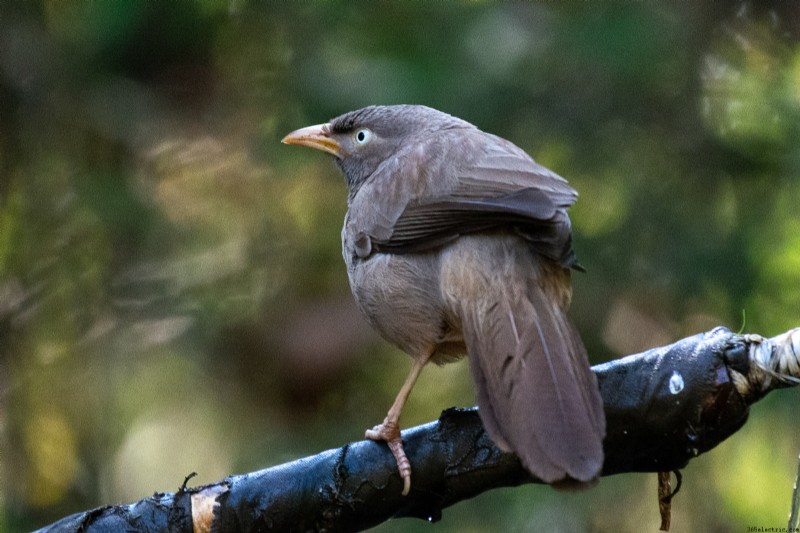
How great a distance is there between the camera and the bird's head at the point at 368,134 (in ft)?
16.9

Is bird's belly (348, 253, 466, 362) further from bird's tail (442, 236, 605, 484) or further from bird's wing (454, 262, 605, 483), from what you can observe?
bird's wing (454, 262, 605, 483)

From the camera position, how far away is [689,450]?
3473 mm

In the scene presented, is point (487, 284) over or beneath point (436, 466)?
over

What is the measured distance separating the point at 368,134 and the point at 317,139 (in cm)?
29

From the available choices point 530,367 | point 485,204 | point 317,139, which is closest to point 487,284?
point 485,204

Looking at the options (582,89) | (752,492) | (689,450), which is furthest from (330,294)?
(689,450)

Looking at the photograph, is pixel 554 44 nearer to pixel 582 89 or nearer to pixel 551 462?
pixel 582 89

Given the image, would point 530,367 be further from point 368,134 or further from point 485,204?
point 368,134

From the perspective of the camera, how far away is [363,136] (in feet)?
17.3

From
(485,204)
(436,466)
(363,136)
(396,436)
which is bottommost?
(436,466)

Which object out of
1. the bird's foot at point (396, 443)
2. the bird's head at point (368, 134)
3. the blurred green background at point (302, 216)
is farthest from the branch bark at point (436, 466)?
the blurred green background at point (302, 216)

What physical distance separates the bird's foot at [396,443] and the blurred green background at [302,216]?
218 centimetres

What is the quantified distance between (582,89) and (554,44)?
32 cm

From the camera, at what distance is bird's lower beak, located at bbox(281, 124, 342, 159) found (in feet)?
17.5
